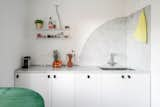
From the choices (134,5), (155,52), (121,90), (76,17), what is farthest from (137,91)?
(76,17)

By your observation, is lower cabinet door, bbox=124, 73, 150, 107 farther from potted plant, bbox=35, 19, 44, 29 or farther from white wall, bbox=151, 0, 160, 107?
potted plant, bbox=35, 19, 44, 29

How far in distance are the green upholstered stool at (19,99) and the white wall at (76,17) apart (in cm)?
188

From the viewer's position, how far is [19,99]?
1.16 m

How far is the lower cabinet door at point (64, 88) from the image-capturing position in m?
2.49

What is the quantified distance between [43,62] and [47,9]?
1065 mm

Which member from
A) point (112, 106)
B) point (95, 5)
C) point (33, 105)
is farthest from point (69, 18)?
point (33, 105)

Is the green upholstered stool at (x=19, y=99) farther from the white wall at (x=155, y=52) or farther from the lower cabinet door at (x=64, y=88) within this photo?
the white wall at (x=155, y=52)

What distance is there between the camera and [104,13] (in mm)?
3127

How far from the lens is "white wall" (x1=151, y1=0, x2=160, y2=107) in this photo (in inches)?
83.1

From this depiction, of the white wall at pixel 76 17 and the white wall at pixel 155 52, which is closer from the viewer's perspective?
the white wall at pixel 155 52

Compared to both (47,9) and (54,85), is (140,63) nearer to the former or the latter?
(54,85)

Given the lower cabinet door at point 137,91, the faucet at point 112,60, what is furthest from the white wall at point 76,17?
the lower cabinet door at point 137,91

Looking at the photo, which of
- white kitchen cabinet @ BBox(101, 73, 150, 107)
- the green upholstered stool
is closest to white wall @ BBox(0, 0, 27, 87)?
the green upholstered stool

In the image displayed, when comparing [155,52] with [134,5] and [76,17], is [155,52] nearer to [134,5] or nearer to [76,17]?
[134,5]
